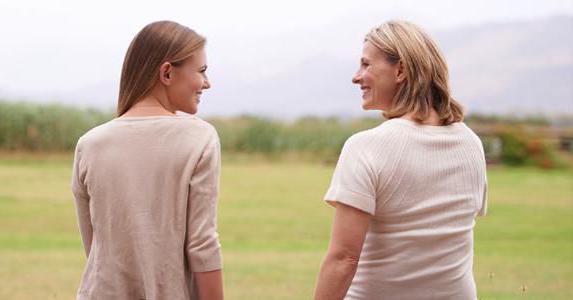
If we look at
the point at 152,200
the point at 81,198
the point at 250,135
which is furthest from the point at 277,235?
the point at 250,135

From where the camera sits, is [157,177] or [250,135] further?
[250,135]

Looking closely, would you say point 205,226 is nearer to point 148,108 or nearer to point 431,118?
point 148,108

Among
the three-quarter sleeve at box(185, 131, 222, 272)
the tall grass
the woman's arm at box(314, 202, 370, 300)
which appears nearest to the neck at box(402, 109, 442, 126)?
the woman's arm at box(314, 202, 370, 300)

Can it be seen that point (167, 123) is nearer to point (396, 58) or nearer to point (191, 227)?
point (191, 227)

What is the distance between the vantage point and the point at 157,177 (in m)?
1.86

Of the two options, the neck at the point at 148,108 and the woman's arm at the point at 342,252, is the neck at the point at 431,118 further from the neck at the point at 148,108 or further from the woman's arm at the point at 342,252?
the neck at the point at 148,108

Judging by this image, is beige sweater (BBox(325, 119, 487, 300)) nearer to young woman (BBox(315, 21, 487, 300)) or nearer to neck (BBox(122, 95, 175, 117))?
young woman (BBox(315, 21, 487, 300))

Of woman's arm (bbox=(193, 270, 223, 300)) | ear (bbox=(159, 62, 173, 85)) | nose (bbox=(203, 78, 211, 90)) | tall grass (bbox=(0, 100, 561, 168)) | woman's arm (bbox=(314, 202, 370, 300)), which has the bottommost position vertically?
tall grass (bbox=(0, 100, 561, 168))

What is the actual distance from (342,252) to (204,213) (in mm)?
302

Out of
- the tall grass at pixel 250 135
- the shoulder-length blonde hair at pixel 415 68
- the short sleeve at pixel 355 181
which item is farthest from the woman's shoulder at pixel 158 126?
the tall grass at pixel 250 135

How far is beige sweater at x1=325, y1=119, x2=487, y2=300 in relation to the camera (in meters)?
1.83

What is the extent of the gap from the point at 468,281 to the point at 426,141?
345mm

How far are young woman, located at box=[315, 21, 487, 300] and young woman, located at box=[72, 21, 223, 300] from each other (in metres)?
0.27

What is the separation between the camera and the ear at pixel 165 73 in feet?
6.17
